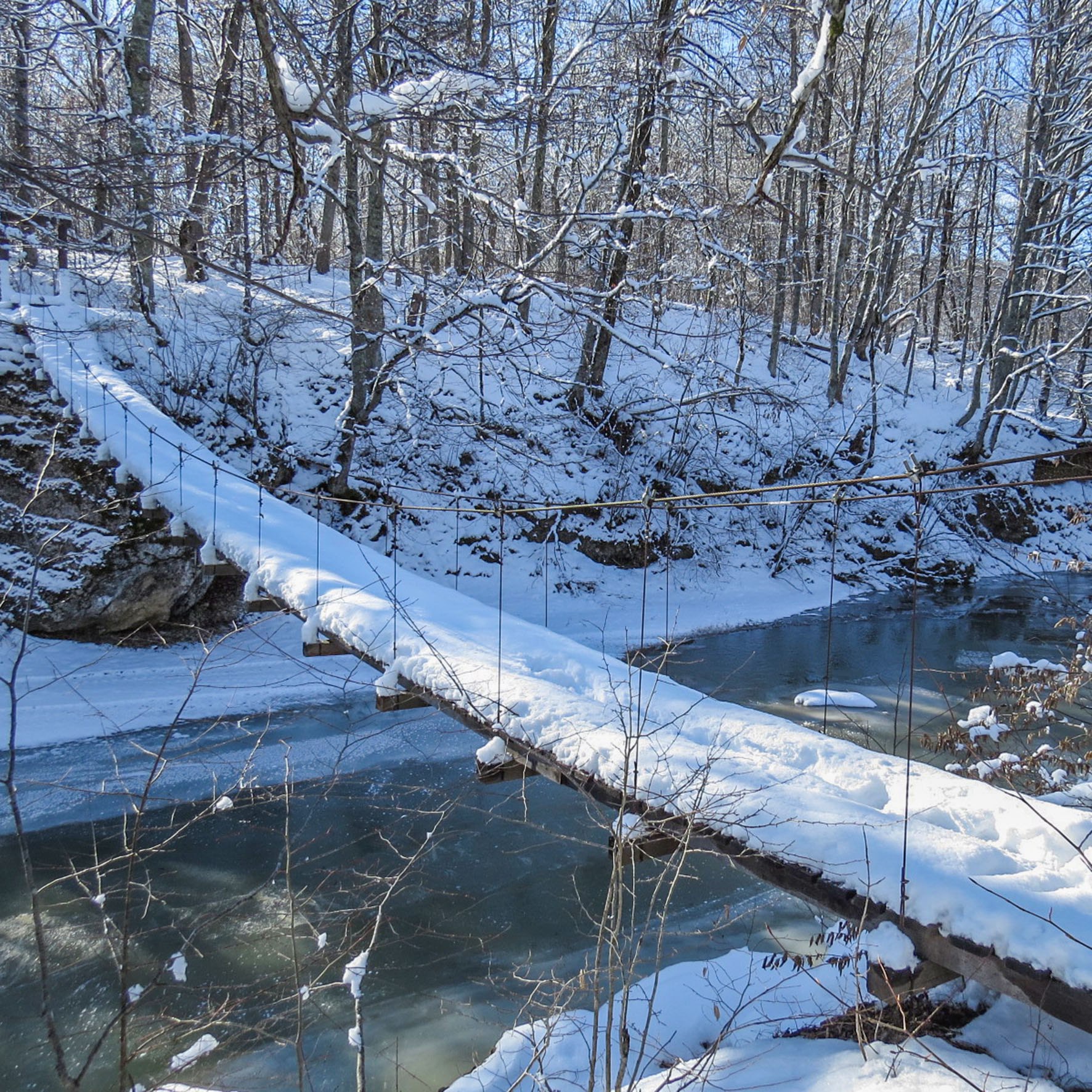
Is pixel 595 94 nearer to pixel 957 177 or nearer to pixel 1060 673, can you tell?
pixel 1060 673

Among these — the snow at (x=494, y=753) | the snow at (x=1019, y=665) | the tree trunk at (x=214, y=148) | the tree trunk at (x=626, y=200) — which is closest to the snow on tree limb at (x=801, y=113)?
the tree trunk at (x=214, y=148)

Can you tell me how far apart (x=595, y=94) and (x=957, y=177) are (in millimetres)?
10920

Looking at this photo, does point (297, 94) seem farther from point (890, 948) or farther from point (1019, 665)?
point (1019, 665)

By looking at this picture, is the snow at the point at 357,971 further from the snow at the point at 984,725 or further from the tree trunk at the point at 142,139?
the snow at the point at 984,725

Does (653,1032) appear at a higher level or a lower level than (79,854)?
higher

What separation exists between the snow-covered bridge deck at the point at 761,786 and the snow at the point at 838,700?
2992mm

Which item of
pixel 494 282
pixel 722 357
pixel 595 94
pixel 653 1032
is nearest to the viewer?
pixel 653 1032

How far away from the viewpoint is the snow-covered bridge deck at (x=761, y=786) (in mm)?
2139

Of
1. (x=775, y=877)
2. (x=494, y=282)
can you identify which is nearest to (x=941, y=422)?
(x=494, y=282)

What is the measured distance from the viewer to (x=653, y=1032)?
317cm

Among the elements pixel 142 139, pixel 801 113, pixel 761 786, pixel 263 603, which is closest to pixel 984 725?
pixel 761 786

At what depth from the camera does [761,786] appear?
2826mm

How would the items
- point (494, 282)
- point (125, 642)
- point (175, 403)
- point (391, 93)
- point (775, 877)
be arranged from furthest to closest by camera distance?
point (175, 403)
point (125, 642)
point (494, 282)
point (391, 93)
point (775, 877)

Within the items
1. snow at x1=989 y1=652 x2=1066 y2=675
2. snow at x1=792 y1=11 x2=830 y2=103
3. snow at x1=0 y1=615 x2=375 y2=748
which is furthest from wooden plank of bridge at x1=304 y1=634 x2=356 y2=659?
snow at x1=989 y1=652 x2=1066 y2=675
